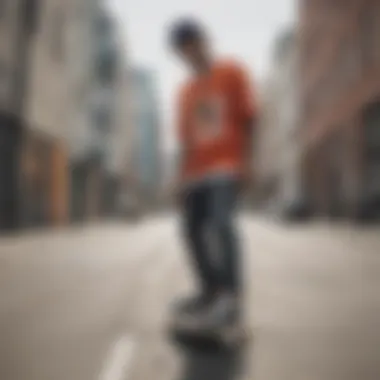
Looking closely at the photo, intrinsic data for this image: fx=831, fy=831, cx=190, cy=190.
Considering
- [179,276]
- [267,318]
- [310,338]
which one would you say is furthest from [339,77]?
[310,338]

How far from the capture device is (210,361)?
99cm

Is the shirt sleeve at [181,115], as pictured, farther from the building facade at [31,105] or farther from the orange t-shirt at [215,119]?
the building facade at [31,105]

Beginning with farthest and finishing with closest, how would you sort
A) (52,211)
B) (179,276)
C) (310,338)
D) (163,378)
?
(52,211)
(179,276)
(310,338)
(163,378)

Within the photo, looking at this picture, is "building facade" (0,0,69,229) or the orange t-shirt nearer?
the orange t-shirt

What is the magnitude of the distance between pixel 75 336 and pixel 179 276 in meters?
0.59

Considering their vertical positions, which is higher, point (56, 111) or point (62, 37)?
point (62, 37)

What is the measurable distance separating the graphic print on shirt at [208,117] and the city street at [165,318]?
0.14 m

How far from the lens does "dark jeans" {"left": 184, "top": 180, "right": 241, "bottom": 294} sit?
1201 millimetres

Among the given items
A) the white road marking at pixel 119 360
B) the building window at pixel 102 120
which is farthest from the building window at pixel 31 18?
the white road marking at pixel 119 360

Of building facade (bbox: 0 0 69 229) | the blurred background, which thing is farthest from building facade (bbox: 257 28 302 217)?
building facade (bbox: 0 0 69 229)

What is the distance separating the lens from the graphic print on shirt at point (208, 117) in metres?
1.16

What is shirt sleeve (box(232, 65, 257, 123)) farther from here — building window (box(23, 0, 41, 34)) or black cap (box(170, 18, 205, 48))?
building window (box(23, 0, 41, 34))

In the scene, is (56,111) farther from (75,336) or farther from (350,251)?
(75,336)

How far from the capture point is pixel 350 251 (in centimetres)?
272
